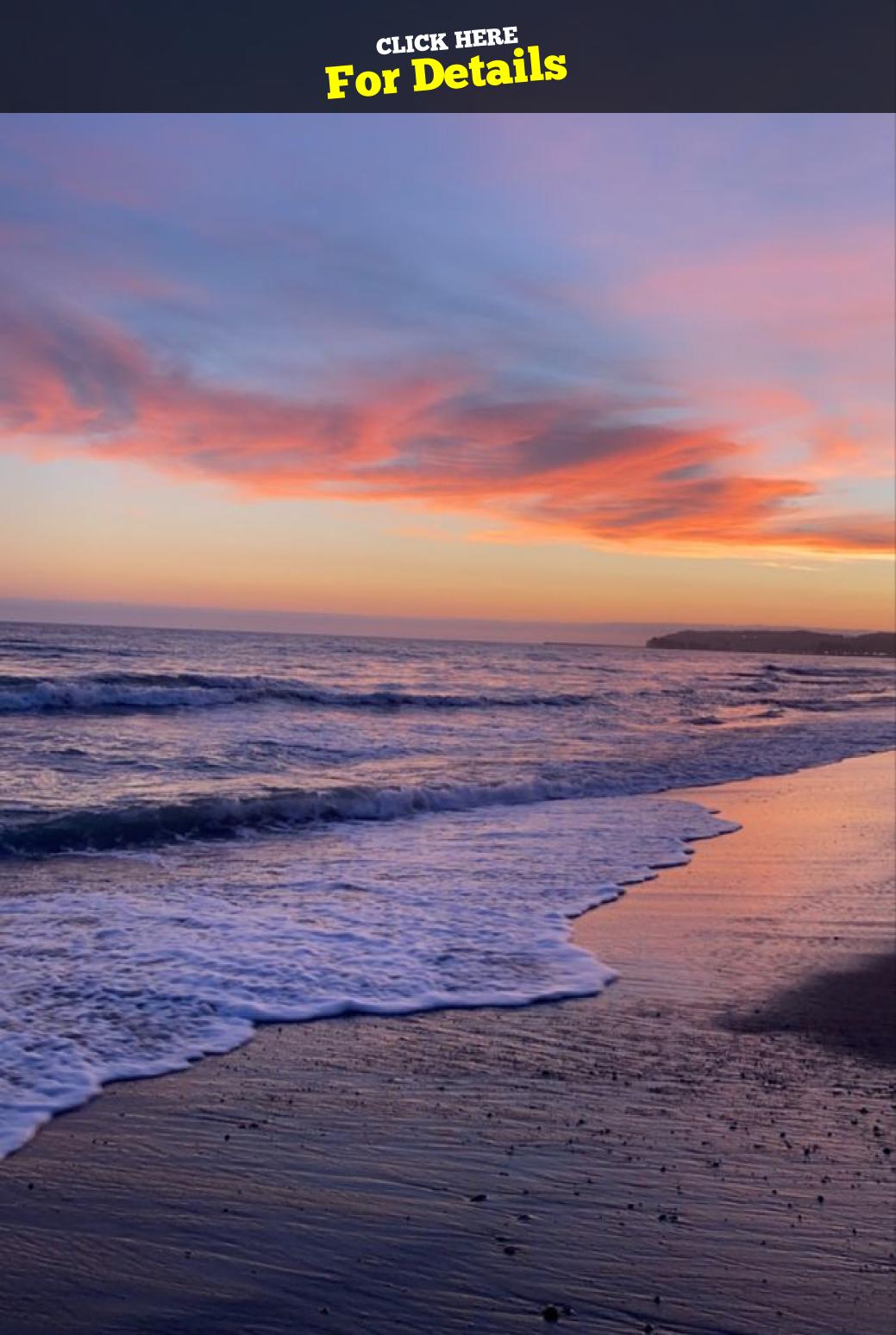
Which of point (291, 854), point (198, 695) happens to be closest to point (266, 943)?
point (291, 854)

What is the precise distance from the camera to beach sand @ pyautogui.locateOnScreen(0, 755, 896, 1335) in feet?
10.2

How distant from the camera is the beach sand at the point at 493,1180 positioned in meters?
3.11

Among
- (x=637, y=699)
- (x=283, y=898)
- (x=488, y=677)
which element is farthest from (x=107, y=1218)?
(x=488, y=677)

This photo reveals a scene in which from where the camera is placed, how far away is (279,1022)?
572cm

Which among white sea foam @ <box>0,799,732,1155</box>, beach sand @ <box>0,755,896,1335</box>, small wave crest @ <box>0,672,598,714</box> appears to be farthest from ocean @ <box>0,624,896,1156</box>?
beach sand @ <box>0,755,896,1335</box>

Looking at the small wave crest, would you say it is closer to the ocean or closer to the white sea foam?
the ocean

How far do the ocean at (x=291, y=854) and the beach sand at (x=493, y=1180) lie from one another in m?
0.51

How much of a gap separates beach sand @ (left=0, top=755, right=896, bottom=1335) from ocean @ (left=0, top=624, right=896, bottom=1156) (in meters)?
0.51

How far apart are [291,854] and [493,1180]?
724 centimetres

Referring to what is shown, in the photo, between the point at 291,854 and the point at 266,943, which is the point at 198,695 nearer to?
the point at 291,854

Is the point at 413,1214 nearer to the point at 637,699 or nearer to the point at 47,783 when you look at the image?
the point at 47,783

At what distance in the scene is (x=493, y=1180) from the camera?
3850mm

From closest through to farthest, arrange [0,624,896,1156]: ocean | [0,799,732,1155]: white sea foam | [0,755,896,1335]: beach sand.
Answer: [0,755,896,1335]: beach sand < [0,799,732,1155]: white sea foam < [0,624,896,1156]: ocean

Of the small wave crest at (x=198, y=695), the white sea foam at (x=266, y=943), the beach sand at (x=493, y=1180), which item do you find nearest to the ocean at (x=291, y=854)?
the white sea foam at (x=266, y=943)
